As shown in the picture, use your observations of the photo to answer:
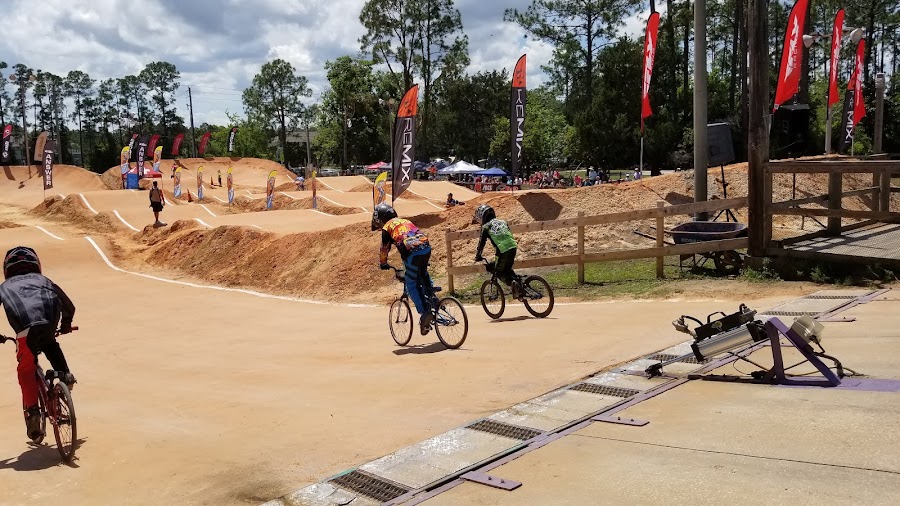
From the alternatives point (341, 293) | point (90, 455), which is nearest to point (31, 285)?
point (90, 455)

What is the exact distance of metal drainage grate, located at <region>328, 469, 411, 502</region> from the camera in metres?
4.57

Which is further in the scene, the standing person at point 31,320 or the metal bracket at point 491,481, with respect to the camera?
the standing person at point 31,320

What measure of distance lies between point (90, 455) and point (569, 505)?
3.77 m

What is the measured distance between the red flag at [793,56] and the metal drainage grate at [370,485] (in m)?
19.9

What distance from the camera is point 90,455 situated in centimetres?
563

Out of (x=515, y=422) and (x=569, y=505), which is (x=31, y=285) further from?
(x=569, y=505)

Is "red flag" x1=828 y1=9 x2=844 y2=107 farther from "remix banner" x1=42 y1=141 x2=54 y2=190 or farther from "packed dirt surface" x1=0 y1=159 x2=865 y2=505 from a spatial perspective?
"remix banner" x1=42 y1=141 x2=54 y2=190

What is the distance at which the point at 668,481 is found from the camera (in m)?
4.39

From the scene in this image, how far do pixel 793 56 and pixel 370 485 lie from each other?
20661mm

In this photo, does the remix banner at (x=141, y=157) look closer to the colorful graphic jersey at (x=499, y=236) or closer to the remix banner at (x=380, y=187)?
the remix banner at (x=380, y=187)

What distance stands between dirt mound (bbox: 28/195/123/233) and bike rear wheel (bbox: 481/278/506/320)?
91.8 ft

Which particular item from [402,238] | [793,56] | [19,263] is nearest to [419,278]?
[402,238]

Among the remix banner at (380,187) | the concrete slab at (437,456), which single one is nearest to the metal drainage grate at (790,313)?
the concrete slab at (437,456)

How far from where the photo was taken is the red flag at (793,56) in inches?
818
